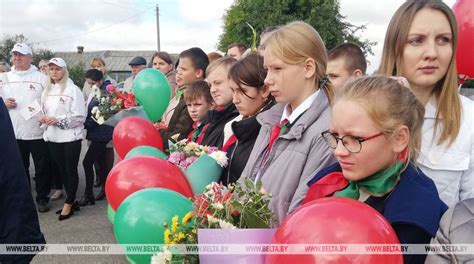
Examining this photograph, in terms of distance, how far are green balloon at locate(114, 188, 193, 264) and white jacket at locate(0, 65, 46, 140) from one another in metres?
4.77

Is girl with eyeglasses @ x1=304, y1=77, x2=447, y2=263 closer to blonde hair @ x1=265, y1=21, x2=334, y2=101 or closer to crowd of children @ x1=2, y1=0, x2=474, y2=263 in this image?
crowd of children @ x1=2, y1=0, x2=474, y2=263

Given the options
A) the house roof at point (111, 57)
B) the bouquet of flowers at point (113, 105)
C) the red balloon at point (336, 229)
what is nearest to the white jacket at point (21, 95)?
the bouquet of flowers at point (113, 105)

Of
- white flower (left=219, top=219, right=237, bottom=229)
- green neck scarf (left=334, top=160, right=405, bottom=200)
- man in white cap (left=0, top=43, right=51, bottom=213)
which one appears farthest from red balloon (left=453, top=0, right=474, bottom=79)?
man in white cap (left=0, top=43, right=51, bottom=213)

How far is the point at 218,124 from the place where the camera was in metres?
3.39

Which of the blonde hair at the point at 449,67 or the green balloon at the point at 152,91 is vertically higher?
the blonde hair at the point at 449,67

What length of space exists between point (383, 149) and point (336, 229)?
17.7 inches

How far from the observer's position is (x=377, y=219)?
118 centimetres

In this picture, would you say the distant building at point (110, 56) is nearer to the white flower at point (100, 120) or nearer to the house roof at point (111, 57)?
the house roof at point (111, 57)

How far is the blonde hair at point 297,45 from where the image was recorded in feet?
6.75

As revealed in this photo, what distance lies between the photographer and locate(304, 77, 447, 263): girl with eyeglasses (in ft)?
4.54

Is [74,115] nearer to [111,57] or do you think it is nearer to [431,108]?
[431,108]

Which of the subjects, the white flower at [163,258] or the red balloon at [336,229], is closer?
the red balloon at [336,229]

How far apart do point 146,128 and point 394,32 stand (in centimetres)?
271

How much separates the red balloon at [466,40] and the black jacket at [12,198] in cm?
249
